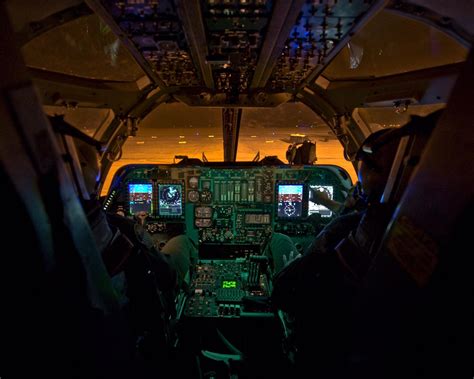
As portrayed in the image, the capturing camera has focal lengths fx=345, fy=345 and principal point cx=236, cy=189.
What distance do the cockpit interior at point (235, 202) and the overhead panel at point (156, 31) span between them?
1 centimetres

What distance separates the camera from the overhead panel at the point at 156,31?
1.31 m

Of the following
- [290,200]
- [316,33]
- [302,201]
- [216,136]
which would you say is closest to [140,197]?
[290,200]

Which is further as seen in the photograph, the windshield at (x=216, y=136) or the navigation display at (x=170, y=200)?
the windshield at (x=216, y=136)

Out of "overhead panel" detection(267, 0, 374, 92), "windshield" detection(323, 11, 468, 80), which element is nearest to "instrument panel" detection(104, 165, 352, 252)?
"windshield" detection(323, 11, 468, 80)

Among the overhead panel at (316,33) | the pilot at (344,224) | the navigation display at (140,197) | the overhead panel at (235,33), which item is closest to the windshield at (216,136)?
the navigation display at (140,197)

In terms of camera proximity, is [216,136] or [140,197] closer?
[140,197]

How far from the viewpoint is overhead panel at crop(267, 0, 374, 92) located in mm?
1340

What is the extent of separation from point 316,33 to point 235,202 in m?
2.27

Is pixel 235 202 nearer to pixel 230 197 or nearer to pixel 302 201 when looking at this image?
pixel 230 197

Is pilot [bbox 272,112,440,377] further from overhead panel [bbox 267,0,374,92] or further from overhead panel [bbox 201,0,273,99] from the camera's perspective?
overhead panel [bbox 201,0,273,99]

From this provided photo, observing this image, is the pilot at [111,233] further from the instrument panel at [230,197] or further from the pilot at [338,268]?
the instrument panel at [230,197]

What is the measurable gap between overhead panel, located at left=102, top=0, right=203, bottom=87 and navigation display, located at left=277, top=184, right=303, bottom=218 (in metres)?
1.71

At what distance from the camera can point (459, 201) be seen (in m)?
0.58

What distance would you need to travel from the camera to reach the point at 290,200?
3658 mm
